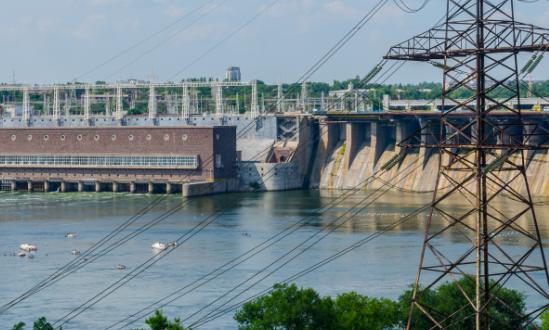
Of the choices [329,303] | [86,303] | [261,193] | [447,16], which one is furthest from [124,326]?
[261,193]

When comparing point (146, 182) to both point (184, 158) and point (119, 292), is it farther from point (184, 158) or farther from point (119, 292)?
point (119, 292)

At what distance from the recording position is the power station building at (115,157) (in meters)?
33.7

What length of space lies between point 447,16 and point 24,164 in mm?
29592

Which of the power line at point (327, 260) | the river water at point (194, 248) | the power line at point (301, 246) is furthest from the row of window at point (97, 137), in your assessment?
the power line at point (327, 260)

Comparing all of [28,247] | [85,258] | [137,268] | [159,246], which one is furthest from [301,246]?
[28,247]

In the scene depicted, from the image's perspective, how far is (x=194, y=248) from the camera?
2077 centimetres

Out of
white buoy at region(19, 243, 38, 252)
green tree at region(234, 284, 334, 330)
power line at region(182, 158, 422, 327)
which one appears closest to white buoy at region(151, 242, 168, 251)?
white buoy at region(19, 243, 38, 252)

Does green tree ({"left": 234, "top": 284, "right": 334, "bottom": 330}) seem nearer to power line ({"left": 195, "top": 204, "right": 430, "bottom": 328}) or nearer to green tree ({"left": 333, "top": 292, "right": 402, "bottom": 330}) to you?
green tree ({"left": 333, "top": 292, "right": 402, "bottom": 330})

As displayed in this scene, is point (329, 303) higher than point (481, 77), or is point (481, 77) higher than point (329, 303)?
point (481, 77)

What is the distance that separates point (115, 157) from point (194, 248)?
14615 mm

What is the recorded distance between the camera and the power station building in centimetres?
3372

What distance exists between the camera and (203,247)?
2078 centimetres

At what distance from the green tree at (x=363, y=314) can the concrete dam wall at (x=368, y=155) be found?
23.0 meters

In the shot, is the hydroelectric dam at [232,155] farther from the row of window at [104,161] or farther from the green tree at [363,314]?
the green tree at [363,314]
